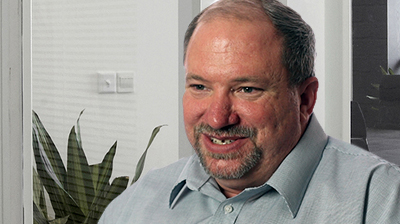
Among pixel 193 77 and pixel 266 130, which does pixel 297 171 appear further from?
pixel 193 77

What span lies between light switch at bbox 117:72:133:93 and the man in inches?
28.1

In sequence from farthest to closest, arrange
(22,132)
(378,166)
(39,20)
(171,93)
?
(22,132) → (39,20) → (171,93) → (378,166)

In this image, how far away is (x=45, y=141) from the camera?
2.35 meters

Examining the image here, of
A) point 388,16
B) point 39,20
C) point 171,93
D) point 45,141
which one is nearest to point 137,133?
point 171,93

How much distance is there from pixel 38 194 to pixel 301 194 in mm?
1577

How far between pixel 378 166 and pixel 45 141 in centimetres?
163

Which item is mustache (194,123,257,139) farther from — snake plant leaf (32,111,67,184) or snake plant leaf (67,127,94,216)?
snake plant leaf (32,111,67,184)

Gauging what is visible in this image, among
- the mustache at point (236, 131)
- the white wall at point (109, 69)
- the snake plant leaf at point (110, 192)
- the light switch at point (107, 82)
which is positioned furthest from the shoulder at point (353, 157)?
the light switch at point (107, 82)

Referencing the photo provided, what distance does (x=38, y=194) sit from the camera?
7.88 feet

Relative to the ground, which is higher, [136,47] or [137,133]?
[136,47]

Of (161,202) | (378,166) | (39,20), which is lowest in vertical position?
(161,202)

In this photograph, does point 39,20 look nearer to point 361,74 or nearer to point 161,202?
point 161,202

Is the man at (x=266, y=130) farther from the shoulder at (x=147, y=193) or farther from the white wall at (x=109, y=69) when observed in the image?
the white wall at (x=109, y=69)

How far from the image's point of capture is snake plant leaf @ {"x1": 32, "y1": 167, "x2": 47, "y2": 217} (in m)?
2.35
